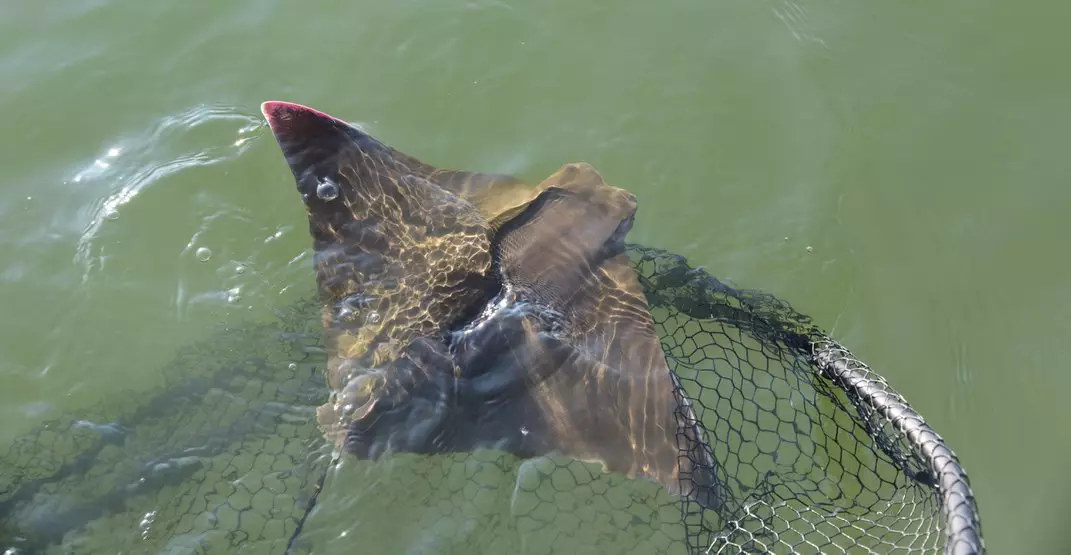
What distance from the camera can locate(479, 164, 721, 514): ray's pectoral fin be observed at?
432cm

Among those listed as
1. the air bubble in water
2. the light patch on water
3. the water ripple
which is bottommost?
the light patch on water

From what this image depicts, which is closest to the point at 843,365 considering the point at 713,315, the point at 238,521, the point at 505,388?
the point at 713,315

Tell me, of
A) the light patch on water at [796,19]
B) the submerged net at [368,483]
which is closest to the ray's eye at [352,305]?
the submerged net at [368,483]

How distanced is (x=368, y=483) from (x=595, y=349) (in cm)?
165

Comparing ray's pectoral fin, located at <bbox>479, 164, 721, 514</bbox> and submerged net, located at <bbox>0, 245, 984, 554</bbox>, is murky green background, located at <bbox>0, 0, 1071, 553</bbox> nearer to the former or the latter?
submerged net, located at <bbox>0, 245, 984, 554</bbox>

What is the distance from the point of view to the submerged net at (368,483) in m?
4.38

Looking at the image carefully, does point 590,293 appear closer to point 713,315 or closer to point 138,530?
point 713,315

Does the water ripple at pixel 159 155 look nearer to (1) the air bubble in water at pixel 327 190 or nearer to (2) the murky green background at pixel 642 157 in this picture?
(2) the murky green background at pixel 642 157

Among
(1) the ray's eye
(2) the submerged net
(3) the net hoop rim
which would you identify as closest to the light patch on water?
(2) the submerged net

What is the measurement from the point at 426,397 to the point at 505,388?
0.48 meters

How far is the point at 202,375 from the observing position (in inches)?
193

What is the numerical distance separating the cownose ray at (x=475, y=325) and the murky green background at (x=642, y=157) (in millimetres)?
1005

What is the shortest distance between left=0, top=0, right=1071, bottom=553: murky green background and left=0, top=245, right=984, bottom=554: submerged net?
58 centimetres

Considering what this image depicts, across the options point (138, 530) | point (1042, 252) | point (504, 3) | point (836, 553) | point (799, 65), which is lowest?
point (836, 553)
